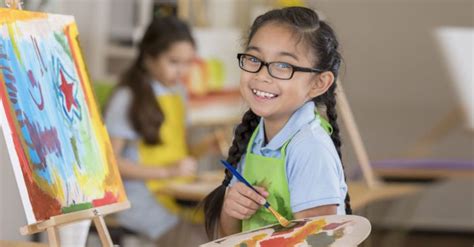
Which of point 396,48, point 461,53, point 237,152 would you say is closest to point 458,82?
point 461,53

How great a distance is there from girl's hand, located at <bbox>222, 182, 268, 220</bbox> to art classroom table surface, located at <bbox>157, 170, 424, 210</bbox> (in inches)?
52.7

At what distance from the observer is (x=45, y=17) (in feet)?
6.54

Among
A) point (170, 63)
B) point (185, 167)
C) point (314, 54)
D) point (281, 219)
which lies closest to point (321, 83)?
point (314, 54)

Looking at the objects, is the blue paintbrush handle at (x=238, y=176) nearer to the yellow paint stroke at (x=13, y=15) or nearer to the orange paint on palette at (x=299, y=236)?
the orange paint on palette at (x=299, y=236)

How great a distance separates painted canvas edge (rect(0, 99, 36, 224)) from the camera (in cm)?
176

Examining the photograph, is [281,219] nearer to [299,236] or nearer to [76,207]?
[299,236]

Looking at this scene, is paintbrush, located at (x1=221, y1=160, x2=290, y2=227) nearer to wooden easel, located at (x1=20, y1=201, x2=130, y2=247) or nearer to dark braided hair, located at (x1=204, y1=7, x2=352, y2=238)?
dark braided hair, located at (x1=204, y1=7, x2=352, y2=238)

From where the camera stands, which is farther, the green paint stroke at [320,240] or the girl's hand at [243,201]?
the girl's hand at [243,201]

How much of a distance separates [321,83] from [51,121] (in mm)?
528

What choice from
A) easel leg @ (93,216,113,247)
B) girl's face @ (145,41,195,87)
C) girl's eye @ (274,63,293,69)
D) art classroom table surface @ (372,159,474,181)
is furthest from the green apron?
art classroom table surface @ (372,159,474,181)

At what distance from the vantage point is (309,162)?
1689 mm

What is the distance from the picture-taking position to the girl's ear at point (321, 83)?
177 cm

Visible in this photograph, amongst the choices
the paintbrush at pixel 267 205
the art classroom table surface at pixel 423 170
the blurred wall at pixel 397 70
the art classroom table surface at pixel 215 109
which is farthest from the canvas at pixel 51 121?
the blurred wall at pixel 397 70

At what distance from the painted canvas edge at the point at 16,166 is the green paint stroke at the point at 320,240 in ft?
1.65
